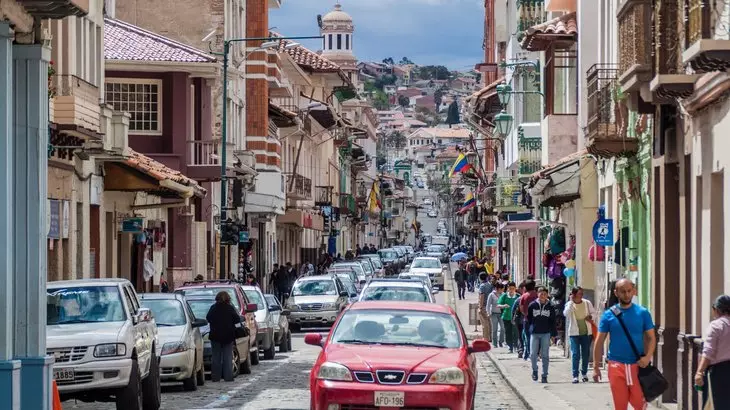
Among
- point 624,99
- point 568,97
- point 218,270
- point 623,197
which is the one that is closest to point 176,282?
point 218,270

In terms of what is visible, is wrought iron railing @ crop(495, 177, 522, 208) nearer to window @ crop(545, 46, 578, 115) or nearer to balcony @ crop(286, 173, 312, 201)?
balcony @ crop(286, 173, 312, 201)

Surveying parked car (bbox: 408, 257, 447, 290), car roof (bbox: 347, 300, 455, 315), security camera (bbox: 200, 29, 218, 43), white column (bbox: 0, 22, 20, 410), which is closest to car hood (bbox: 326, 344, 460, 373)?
car roof (bbox: 347, 300, 455, 315)

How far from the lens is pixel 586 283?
125ft

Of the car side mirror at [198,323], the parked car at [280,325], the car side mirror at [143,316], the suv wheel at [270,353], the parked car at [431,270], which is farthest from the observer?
the parked car at [431,270]

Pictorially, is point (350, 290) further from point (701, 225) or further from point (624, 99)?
point (701, 225)

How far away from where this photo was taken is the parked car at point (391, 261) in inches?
3858

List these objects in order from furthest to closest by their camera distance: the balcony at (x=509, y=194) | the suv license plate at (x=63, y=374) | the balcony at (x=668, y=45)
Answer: the balcony at (x=509, y=194) < the suv license plate at (x=63, y=374) < the balcony at (x=668, y=45)

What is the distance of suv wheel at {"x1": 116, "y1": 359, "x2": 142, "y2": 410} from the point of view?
852 inches

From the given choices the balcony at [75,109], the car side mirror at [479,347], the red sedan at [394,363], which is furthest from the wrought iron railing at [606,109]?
the balcony at [75,109]

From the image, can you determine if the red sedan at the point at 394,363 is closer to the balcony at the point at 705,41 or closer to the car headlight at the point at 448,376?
the car headlight at the point at 448,376

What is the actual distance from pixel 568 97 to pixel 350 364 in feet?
78.4

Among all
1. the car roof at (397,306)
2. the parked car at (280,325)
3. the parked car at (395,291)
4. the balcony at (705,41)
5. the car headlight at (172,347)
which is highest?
the balcony at (705,41)

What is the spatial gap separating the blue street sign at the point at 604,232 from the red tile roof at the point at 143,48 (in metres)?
23.0

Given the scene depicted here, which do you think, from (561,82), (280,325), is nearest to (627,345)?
(280,325)
